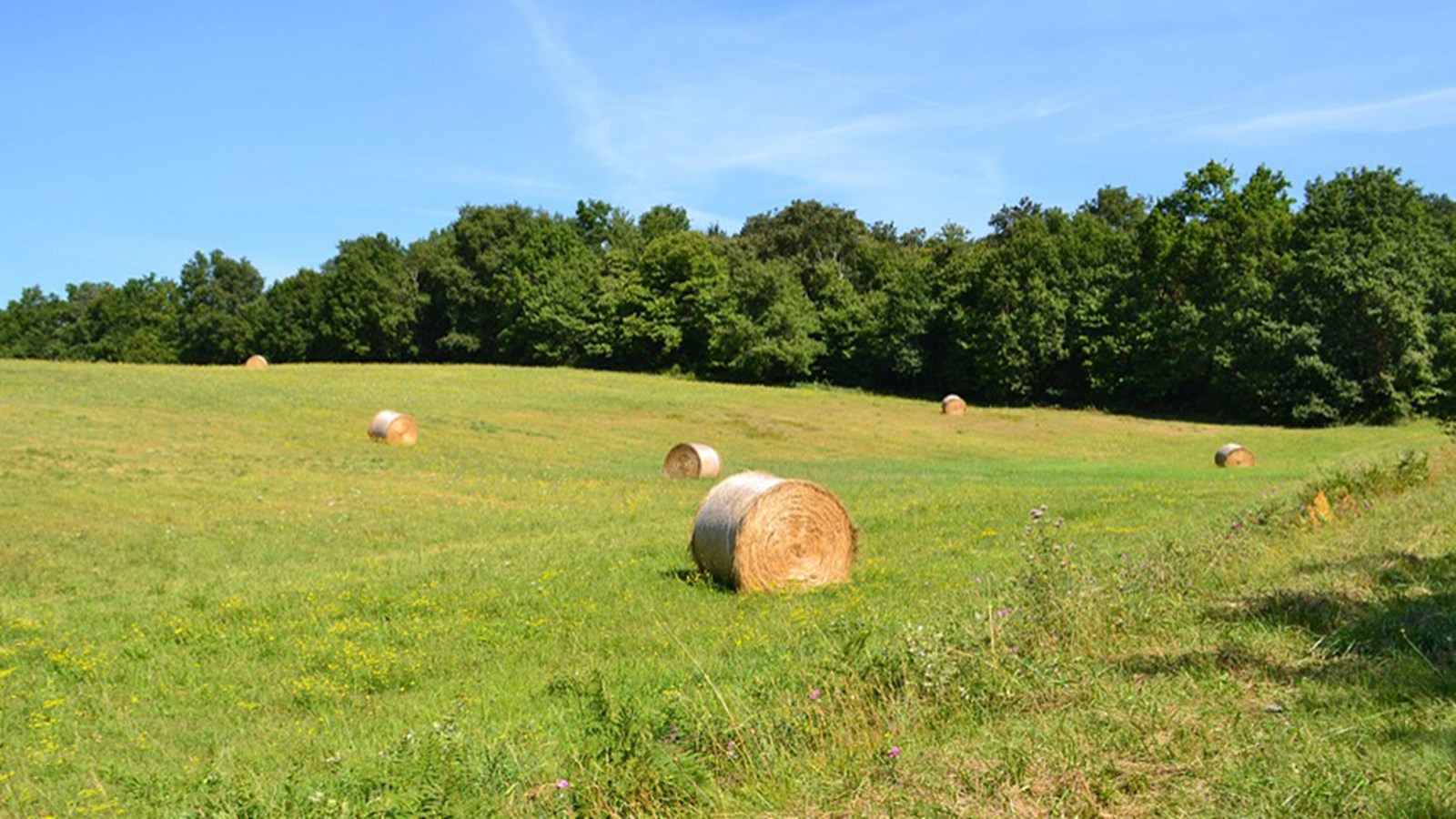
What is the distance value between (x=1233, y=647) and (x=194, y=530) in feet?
55.2

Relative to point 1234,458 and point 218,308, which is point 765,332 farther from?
point 218,308

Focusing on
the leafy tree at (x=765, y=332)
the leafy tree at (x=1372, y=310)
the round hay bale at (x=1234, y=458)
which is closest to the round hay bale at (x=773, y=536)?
the round hay bale at (x=1234, y=458)

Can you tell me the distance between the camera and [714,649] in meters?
9.74

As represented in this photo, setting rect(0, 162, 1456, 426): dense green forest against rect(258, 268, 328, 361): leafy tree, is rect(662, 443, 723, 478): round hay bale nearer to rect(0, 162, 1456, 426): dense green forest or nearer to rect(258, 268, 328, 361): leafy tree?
rect(0, 162, 1456, 426): dense green forest

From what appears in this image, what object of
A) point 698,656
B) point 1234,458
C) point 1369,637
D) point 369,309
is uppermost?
point 369,309

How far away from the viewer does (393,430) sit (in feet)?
113

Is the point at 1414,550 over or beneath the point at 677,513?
over

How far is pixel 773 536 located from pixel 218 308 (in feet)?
344

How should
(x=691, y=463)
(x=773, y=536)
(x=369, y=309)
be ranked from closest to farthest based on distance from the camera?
(x=773, y=536) < (x=691, y=463) < (x=369, y=309)

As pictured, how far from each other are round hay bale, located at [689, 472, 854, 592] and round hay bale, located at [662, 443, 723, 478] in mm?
15657

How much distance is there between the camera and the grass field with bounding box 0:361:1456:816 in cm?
542

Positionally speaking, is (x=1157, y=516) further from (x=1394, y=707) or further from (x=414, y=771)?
(x=414, y=771)

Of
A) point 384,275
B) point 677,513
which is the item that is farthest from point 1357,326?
point 384,275

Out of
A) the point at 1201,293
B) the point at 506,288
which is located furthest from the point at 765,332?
the point at 1201,293
